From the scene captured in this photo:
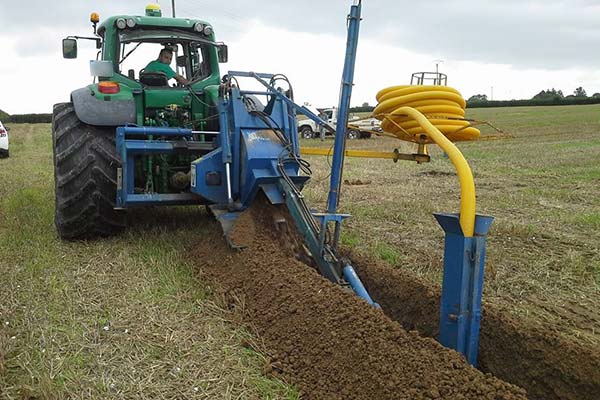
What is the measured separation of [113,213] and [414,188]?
523 centimetres

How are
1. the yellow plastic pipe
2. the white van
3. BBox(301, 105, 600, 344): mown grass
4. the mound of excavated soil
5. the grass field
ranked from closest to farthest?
1. the mound of excavated soil
2. the yellow plastic pipe
3. the grass field
4. BBox(301, 105, 600, 344): mown grass
5. the white van

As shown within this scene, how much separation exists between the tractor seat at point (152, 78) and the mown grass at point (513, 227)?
2341mm

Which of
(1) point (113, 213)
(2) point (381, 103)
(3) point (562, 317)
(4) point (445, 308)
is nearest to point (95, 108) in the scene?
(1) point (113, 213)

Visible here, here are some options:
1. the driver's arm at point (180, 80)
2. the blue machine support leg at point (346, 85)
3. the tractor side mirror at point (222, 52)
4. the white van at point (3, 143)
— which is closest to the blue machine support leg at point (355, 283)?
the blue machine support leg at point (346, 85)

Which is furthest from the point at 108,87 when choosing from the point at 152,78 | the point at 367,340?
the point at 367,340

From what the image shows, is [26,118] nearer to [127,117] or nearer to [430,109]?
[127,117]

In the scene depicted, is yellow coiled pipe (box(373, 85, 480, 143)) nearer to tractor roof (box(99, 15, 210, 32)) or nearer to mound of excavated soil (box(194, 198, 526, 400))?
mound of excavated soil (box(194, 198, 526, 400))

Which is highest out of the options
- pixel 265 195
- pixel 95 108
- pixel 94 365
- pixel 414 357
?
pixel 95 108

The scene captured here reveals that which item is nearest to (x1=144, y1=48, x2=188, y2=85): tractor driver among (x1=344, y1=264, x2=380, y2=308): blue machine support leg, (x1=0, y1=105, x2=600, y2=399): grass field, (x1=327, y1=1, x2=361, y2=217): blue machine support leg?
(x1=0, y1=105, x2=600, y2=399): grass field

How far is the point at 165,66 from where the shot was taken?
6.05m

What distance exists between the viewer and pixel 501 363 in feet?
11.2

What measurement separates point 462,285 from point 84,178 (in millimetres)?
3496

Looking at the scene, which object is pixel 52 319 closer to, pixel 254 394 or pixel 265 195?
pixel 254 394

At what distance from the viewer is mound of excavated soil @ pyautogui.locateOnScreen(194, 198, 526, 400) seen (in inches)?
101
